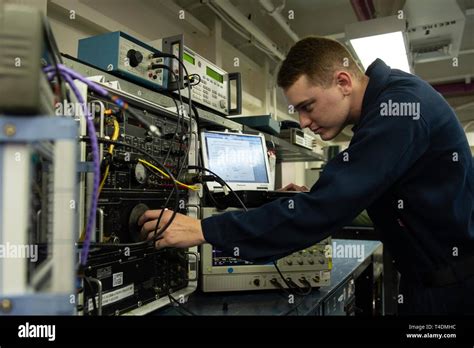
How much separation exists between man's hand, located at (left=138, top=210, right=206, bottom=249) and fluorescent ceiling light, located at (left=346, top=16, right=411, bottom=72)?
1801 millimetres

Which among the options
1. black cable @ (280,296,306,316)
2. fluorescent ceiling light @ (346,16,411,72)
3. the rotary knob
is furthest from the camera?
fluorescent ceiling light @ (346,16,411,72)

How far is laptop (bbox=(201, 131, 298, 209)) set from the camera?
1.37 metres

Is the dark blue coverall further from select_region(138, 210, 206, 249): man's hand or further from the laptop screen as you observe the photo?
the laptop screen

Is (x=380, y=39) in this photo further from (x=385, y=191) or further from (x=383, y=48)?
(x=385, y=191)

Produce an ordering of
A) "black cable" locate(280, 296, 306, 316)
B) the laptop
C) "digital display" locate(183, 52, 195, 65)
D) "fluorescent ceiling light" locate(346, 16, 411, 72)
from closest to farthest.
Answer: "black cable" locate(280, 296, 306, 316)
the laptop
"digital display" locate(183, 52, 195, 65)
"fluorescent ceiling light" locate(346, 16, 411, 72)

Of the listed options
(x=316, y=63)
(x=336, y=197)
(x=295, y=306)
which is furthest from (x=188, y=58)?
(x=295, y=306)

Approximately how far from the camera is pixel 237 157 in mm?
1660

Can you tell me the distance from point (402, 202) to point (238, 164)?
825mm

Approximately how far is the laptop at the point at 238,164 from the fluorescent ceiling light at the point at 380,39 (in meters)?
1.06

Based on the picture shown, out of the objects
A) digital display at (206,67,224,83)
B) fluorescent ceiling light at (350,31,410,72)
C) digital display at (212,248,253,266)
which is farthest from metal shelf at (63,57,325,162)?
fluorescent ceiling light at (350,31,410,72)

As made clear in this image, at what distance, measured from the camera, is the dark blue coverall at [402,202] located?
86cm

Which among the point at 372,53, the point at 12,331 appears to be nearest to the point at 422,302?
the point at 12,331

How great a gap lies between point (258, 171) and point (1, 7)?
136 centimetres

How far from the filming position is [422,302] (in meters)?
1.03
